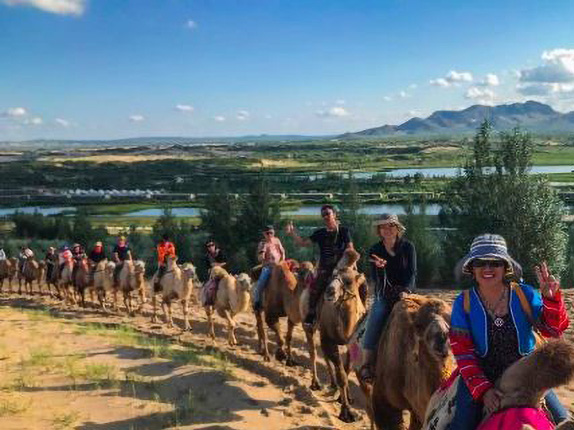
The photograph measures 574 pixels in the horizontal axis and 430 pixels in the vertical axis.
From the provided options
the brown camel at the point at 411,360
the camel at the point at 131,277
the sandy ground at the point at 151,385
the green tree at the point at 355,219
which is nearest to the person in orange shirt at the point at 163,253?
the camel at the point at 131,277

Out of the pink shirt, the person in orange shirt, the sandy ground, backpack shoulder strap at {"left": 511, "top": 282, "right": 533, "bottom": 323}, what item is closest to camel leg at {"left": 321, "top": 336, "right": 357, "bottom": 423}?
the sandy ground

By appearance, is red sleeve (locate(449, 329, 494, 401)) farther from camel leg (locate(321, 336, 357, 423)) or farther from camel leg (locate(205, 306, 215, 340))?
camel leg (locate(205, 306, 215, 340))

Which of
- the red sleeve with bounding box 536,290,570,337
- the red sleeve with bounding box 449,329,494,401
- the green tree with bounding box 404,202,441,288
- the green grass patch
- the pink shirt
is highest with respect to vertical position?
the red sleeve with bounding box 536,290,570,337

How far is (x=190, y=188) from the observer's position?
100 m

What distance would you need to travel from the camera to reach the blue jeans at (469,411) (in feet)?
11.3

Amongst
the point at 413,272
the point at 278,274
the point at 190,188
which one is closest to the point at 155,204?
the point at 190,188

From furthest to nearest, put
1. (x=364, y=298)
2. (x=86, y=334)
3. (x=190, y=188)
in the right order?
(x=190, y=188)
(x=86, y=334)
(x=364, y=298)

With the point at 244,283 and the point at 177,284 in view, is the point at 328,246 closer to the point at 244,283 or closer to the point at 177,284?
the point at 244,283

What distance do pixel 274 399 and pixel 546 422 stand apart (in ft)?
22.1

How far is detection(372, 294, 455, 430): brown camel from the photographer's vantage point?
4.74 metres

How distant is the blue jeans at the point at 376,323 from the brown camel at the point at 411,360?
13cm

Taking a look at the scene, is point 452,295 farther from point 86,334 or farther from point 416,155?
point 416,155

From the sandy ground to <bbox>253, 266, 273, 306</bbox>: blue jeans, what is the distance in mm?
1244

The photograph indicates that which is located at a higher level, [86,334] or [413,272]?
[413,272]
